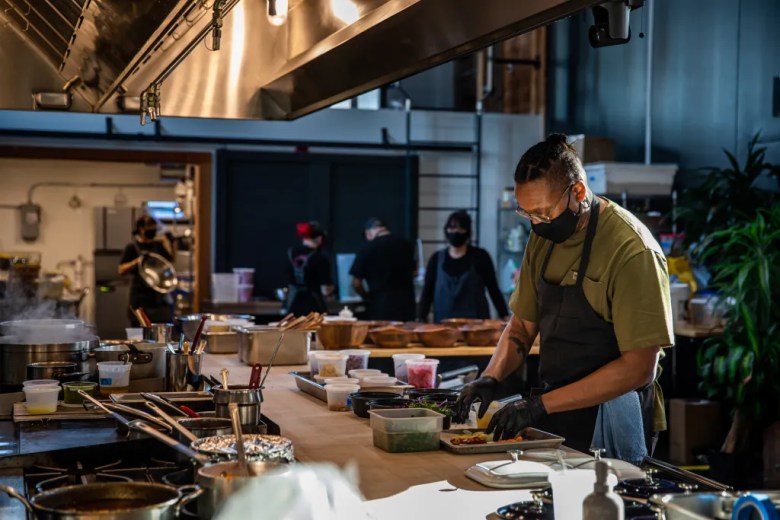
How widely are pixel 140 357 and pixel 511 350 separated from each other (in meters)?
1.40

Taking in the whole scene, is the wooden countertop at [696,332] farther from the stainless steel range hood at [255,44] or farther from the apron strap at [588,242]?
the apron strap at [588,242]

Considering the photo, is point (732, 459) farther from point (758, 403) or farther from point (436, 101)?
point (436, 101)

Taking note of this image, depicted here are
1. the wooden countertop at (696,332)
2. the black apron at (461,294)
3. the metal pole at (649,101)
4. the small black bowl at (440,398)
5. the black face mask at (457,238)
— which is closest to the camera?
the small black bowl at (440,398)

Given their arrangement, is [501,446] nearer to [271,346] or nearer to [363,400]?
[363,400]

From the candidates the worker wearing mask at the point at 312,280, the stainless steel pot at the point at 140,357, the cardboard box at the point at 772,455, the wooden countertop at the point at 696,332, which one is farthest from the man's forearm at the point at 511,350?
the worker wearing mask at the point at 312,280

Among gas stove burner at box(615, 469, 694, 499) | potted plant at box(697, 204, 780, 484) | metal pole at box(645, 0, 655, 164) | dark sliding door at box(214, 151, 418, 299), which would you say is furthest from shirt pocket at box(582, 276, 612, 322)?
dark sliding door at box(214, 151, 418, 299)

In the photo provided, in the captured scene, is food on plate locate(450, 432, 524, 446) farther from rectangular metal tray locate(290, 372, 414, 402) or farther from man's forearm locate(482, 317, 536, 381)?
man's forearm locate(482, 317, 536, 381)

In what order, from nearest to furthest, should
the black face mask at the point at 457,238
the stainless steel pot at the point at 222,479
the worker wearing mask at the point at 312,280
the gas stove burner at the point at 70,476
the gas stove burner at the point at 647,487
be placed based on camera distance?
the stainless steel pot at the point at 222,479 → the gas stove burner at the point at 647,487 → the gas stove burner at the point at 70,476 → the black face mask at the point at 457,238 → the worker wearing mask at the point at 312,280

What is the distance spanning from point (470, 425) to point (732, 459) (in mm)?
4224

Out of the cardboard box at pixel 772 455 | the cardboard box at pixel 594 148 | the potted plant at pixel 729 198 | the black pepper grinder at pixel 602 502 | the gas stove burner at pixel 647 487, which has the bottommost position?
the cardboard box at pixel 772 455

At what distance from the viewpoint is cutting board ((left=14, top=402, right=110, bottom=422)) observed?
10.8 ft

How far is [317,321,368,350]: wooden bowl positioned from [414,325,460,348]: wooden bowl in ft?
1.43

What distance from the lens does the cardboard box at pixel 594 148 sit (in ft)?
31.7

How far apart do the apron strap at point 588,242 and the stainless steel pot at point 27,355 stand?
6.23 ft
